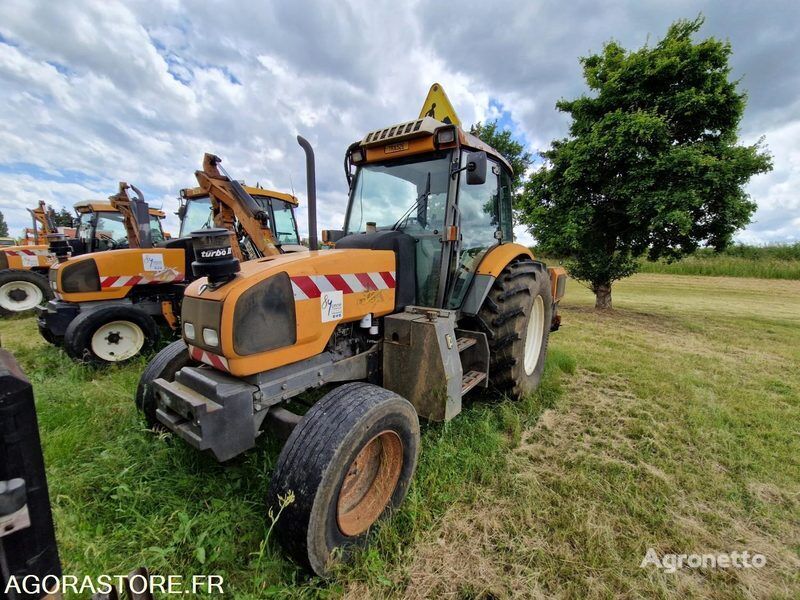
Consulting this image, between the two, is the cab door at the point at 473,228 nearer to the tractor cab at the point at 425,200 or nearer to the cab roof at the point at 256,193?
the tractor cab at the point at 425,200

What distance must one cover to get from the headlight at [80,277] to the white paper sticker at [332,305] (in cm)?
400

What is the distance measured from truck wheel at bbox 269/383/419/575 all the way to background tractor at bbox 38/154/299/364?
2.84 metres

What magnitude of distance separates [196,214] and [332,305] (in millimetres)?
5496

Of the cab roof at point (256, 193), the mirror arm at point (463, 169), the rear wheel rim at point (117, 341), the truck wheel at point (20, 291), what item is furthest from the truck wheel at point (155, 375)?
the truck wheel at point (20, 291)

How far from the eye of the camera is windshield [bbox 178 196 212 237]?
629 cm

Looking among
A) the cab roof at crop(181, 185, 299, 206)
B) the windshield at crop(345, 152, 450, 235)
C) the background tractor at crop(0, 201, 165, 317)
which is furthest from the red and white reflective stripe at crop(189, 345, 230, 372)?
the background tractor at crop(0, 201, 165, 317)

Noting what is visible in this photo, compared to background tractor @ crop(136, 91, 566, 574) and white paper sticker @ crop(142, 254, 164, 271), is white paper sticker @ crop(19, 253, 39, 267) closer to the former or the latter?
white paper sticker @ crop(142, 254, 164, 271)

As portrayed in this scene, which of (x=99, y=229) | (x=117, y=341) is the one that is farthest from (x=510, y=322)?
(x=99, y=229)

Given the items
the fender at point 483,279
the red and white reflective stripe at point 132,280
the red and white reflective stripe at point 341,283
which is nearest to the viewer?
the red and white reflective stripe at point 341,283

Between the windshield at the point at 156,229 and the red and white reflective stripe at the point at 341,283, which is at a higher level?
the windshield at the point at 156,229

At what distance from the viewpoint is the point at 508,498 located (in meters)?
2.22

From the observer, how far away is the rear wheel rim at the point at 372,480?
1.90 meters

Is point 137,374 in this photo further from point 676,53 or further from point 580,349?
point 676,53

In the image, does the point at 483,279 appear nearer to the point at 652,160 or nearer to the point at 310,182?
the point at 310,182
